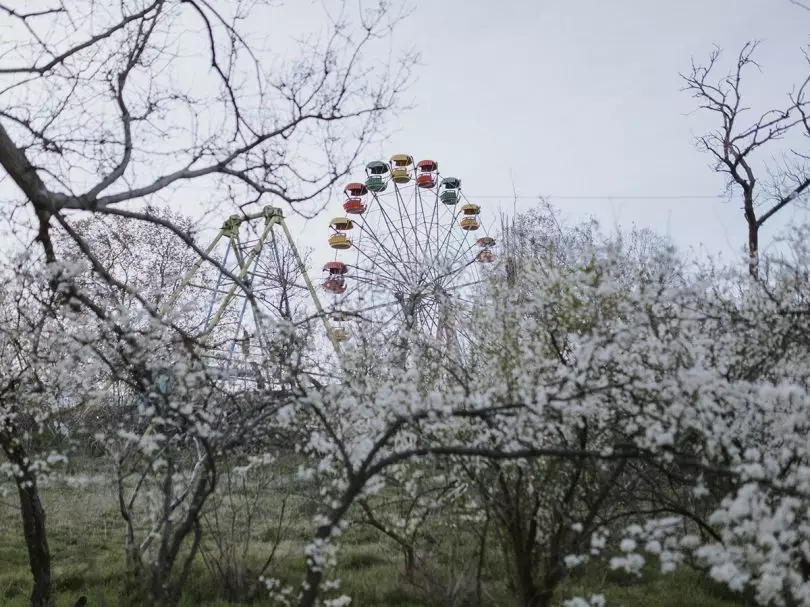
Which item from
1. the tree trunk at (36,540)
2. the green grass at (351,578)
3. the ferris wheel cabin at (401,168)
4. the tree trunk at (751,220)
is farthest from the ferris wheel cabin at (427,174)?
the tree trunk at (36,540)

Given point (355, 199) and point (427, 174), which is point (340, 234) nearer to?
point (355, 199)

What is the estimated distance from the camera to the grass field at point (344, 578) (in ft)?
18.7

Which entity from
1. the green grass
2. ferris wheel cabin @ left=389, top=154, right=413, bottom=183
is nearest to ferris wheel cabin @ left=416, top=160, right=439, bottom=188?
ferris wheel cabin @ left=389, top=154, right=413, bottom=183

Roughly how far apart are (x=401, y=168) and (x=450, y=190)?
1342 millimetres

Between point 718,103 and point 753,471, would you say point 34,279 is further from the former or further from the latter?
point 718,103

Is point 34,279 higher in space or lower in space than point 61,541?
higher

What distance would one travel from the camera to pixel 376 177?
57.5 feet

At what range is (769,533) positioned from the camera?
237cm

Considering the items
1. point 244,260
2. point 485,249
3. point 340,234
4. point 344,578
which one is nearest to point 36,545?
point 344,578

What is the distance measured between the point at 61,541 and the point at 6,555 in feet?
2.55

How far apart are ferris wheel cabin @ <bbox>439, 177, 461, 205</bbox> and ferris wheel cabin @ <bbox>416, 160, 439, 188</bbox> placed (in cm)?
31

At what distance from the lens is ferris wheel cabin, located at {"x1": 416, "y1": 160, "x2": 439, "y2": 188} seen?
58.2 ft

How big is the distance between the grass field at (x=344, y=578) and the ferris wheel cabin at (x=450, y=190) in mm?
10638

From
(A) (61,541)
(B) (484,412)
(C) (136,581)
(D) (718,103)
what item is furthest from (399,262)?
(B) (484,412)
